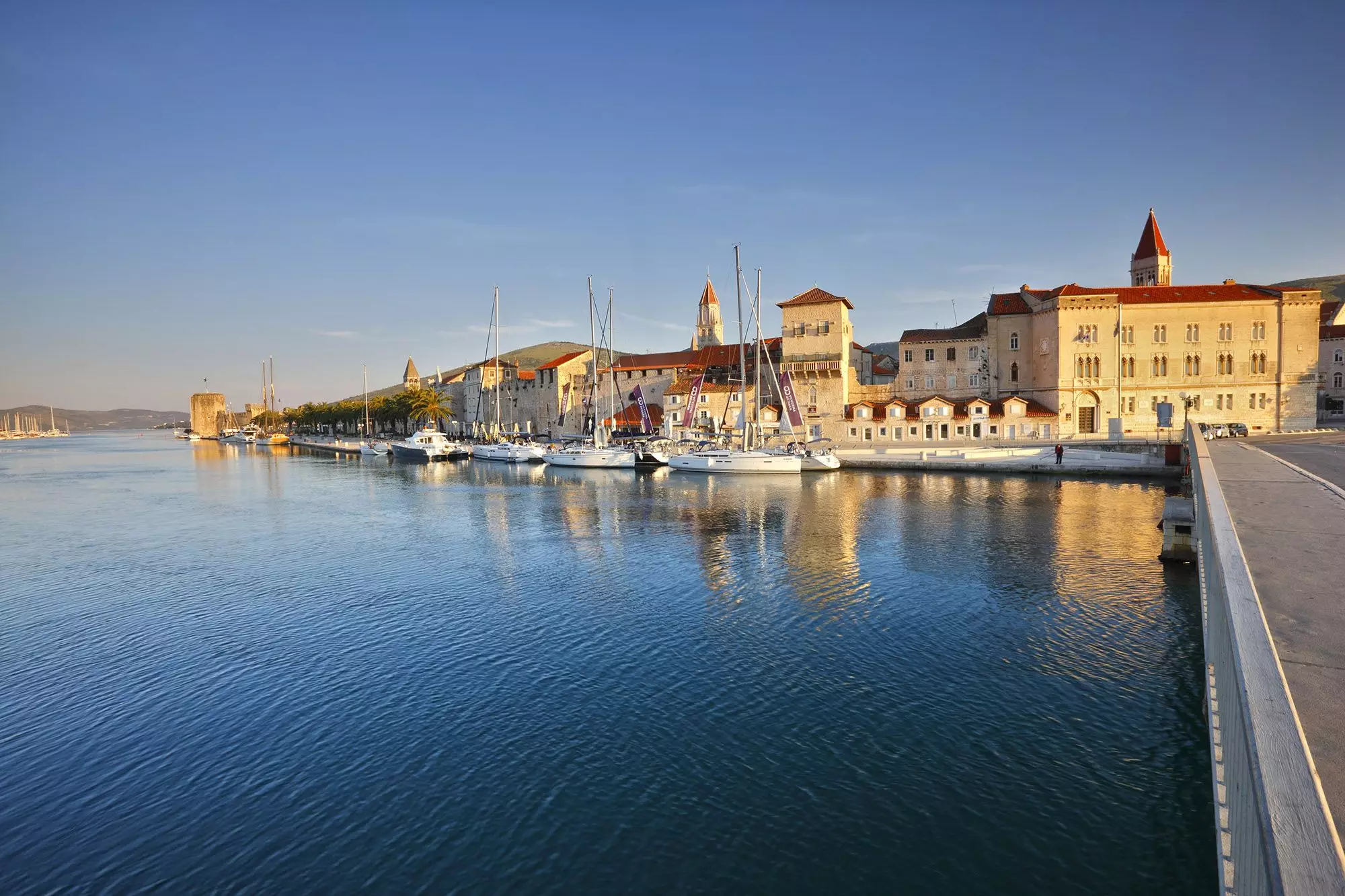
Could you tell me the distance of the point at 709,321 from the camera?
4722 inches

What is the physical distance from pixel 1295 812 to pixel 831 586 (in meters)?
17.5

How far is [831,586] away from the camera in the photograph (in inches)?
852

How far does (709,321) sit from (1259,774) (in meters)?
118

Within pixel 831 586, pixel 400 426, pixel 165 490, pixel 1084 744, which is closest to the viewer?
pixel 1084 744

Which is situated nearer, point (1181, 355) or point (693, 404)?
point (1181, 355)

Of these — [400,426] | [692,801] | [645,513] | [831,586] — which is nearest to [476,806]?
[692,801]

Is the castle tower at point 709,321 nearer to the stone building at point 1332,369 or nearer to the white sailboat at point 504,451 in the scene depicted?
the white sailboat at point 504,451

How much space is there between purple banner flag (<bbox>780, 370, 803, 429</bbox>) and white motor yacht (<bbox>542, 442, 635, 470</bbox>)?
14.3 metres

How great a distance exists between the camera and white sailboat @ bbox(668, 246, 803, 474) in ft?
178

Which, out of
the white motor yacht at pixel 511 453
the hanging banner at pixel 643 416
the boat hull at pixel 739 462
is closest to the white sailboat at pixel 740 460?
the boat hull at pixel 739 462

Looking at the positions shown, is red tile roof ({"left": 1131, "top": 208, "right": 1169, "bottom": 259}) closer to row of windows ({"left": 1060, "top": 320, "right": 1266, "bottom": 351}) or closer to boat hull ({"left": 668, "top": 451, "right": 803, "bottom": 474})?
row of windows ({"left": 1060, "top": 320, "right": 1266, "bottom": 351})

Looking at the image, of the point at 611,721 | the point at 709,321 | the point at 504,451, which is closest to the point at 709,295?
the point at 709,321

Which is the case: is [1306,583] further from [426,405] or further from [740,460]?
[426,405]

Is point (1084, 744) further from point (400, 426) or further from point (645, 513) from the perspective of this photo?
point (400, 426)
